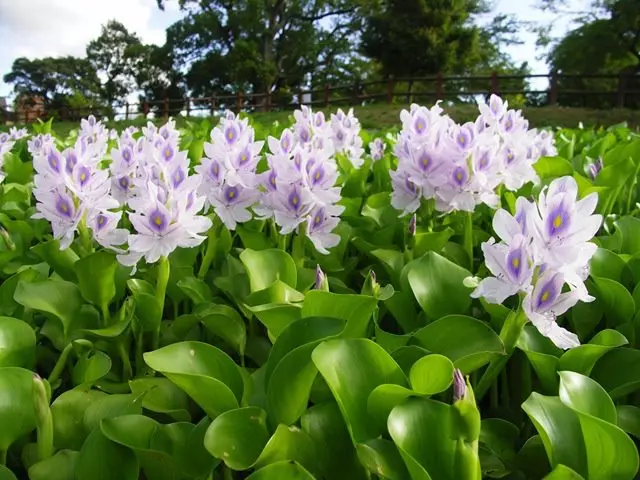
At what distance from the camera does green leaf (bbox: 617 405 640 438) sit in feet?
3.49

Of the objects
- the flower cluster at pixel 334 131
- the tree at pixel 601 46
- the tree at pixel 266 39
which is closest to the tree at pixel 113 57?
the tree at pixel 266 39

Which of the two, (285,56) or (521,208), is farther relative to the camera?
(285,56)

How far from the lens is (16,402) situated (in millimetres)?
1006

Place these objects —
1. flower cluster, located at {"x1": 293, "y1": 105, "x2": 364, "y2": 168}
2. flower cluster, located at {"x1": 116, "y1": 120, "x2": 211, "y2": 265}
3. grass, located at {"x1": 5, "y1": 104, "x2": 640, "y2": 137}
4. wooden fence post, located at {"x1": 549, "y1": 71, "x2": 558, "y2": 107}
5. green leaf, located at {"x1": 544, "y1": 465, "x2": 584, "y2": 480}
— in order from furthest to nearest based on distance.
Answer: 1. wooden fence post, located at {"x1": 549, "y1": 71, "x2": 558, "y2": 107}
2. grass, located at {"x1": 5, "y1": 104, "x2": 640, "y2": 137}
3. flower cluster, located at {"x1": 293, "y1": 105, "x2": 364, "y2": 168}
4. flower cluster, located at {"x1": 116, "y1": 120, "x2": 211, "y2": 265}
5. green leaf, located at {"x1": 544, "y1": 465, "x2": 584, "y2": 480}

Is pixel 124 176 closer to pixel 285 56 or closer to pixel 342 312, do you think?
pixel 342 312

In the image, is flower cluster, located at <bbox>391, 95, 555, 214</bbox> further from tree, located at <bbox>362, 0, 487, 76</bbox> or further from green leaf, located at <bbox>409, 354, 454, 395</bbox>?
tree, located at <bbox>362, 0, 487, 76</bbox>

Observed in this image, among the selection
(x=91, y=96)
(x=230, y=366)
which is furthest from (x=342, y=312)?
(x=91, y=96)

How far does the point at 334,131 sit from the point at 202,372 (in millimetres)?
2147

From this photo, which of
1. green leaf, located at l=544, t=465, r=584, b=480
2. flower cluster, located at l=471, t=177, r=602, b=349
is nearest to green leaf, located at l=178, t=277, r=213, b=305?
flower cluster, located at l=471, t=177, r=602, b=349

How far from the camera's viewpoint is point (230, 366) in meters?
1.05

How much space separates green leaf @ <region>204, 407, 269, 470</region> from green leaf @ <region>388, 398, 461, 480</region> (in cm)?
20

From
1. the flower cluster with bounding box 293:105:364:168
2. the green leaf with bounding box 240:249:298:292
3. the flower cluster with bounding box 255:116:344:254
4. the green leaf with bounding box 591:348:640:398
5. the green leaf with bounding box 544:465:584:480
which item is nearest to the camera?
the green leaf with bounding box 544:465:584:480

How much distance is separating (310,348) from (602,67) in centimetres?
3471

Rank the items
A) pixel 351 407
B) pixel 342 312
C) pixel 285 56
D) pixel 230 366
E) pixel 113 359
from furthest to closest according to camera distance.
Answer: pixel 285 56, pixel 113 359, pixel 342 312, pixel 230 366, pixel 351 407
